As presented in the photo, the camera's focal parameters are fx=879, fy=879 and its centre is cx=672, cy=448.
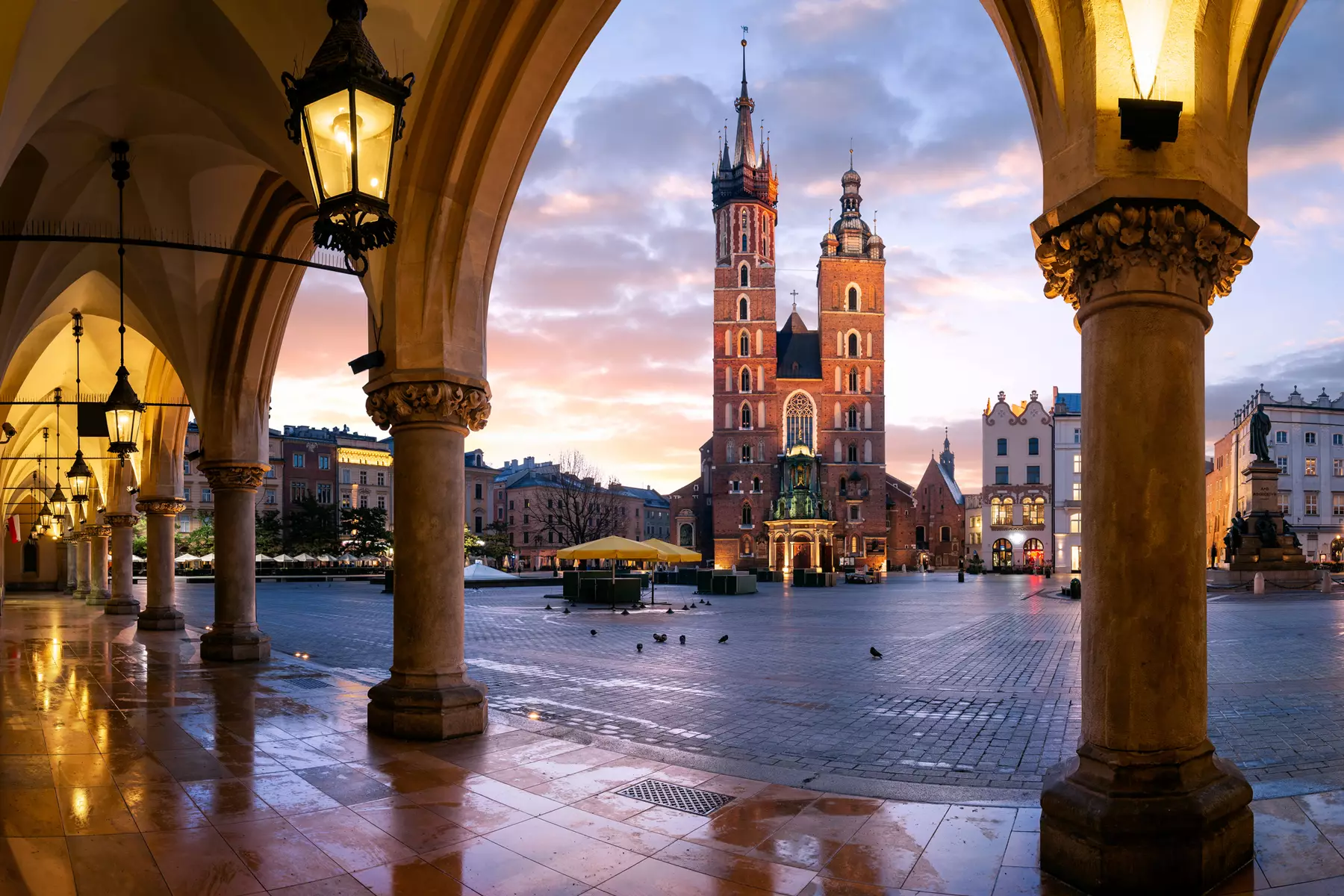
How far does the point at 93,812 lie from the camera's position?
5031 mm

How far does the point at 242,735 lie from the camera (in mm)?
7199

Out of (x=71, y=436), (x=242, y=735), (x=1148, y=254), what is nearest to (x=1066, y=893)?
(x=1148, y=254)

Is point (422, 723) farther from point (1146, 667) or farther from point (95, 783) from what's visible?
point (1146, 667)

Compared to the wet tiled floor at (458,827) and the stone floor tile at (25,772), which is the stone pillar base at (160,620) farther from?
the stone floor tile at (25,772)

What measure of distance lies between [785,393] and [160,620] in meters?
66.7

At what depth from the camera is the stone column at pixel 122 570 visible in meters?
21.6

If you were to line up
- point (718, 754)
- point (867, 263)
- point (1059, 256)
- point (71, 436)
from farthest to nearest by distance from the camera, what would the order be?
point (867, 263)
point (71, 436)
point (718, 754)
point (1059, 256)

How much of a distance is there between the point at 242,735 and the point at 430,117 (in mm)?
5345

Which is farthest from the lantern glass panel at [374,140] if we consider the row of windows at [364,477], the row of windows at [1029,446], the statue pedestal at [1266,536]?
the row of windows at [364,477]

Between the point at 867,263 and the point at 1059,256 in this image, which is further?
the point at 867,263

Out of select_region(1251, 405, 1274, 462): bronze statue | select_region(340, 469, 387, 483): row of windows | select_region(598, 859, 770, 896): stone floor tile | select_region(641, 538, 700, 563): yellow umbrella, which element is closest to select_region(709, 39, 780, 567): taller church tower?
select_region(340, 469, 387, 483): row of windows

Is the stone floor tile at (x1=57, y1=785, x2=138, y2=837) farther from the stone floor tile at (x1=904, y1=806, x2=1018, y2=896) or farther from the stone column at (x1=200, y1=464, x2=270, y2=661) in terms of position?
the stone column at (x1=200, y1=464, x2=270, y2=661)

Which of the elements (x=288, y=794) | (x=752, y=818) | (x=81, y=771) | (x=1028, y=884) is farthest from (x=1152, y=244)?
(x=81, y=771)

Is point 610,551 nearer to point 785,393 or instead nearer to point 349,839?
point 349,839
